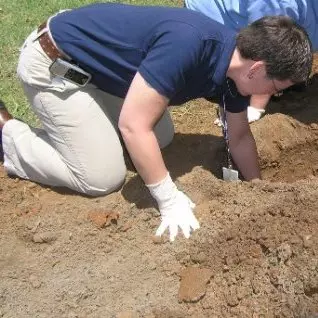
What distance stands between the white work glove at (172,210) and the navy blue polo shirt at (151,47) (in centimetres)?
40

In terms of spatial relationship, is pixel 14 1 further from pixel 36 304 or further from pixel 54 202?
pixel 36 304

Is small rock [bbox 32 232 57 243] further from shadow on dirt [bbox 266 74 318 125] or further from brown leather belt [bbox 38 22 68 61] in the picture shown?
shadow on dirt [bbox 266 74 318 125]

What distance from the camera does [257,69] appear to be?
2.45m

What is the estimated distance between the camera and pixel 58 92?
288cm

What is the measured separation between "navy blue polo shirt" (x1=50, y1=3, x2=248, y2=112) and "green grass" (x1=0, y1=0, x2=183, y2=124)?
115cm

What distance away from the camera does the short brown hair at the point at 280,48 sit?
7.78 feet

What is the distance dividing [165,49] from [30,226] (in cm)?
112

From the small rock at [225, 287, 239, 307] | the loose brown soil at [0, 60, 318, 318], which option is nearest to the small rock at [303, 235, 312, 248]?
the loose brown soil at [0, 60, 318, 318]

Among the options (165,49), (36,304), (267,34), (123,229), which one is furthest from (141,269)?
(267,34)

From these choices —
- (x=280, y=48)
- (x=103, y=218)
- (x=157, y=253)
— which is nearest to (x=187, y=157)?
(x=103, y=218)

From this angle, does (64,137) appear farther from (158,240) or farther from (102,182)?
(158,240)

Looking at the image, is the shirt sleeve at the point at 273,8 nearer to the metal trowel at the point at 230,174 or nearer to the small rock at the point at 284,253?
the metal trowel at the point at 230,174

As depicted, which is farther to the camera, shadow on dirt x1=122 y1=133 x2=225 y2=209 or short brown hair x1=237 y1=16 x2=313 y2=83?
shadow on dirt x1=122 y1=133 x2=225 y2=209

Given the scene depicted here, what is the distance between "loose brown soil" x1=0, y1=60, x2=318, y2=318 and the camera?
231cm
